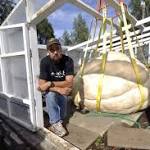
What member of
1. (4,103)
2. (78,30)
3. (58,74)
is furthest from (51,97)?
(78,30)

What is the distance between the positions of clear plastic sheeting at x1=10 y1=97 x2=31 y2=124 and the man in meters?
0.43

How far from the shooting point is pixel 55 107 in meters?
4.79

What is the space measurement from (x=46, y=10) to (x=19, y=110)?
5.87 feet

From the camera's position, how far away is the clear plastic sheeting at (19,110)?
516 cm

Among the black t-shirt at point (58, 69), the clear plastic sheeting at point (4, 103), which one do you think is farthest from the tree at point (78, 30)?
the black t-shirt at point (58, 69)

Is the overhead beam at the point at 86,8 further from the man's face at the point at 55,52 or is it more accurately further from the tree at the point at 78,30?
the tree at the point at 78,30

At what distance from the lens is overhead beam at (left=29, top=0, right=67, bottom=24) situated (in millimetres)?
4402

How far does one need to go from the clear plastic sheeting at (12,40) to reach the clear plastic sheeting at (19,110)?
2.70 feet

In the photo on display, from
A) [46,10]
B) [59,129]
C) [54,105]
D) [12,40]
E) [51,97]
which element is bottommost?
[59,129]

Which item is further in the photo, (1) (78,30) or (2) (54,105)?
(1) (78,30)

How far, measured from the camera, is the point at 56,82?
4.86 metres

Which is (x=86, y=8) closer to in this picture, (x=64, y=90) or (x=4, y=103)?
(x=64, y=90)

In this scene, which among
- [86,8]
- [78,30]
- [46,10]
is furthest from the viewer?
[78,30]

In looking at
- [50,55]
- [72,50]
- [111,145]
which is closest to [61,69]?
[50,55]
